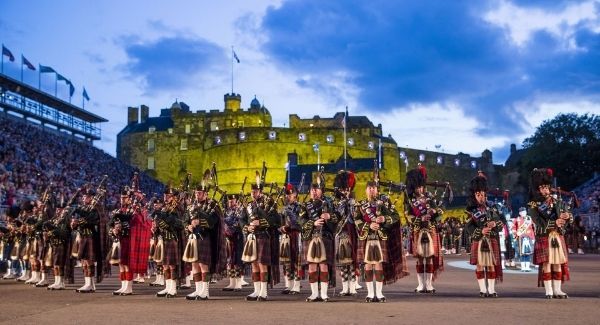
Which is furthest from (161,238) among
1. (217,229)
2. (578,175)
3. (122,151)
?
(122,151)

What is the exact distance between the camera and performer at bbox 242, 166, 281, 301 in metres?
13.9

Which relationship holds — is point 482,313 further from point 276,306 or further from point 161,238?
point 161,238

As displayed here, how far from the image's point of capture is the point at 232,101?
11038 cm

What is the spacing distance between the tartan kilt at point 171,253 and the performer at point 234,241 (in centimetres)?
264

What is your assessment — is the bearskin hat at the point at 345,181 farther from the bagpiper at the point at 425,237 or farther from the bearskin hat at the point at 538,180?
the bearskin hat at the point at 538,180

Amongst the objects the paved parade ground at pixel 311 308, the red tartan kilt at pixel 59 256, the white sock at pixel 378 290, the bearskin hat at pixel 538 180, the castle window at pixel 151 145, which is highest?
the castle window at pixel 151 145

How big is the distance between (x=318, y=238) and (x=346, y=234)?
26.3 inches

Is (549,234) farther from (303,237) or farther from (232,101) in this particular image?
(232,101)

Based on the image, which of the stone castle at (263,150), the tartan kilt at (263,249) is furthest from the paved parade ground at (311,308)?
the stone castle at (263,150)

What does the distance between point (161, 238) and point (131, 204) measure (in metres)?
1.80

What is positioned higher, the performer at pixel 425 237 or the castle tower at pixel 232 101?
the castle tower at pixel 232 101

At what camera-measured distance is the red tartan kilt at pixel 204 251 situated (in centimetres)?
1405

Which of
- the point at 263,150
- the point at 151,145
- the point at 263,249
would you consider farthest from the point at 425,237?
the point at 151,145

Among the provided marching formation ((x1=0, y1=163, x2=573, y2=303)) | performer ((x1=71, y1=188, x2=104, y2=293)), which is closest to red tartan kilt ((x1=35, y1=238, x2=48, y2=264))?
A: marching formation ((x1=0, y1=163, x2=573, y2=303))
